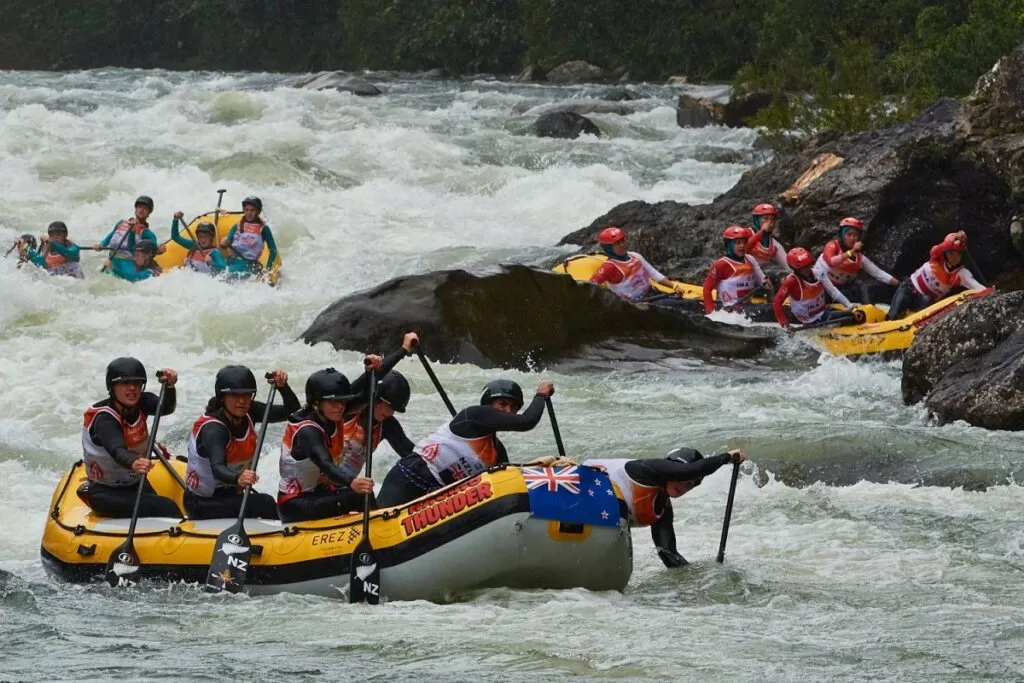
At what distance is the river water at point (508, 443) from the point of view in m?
6.48

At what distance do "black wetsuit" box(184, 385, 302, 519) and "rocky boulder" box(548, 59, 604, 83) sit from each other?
32068mm

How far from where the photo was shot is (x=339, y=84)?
35.1m

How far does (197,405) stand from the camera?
1230cm

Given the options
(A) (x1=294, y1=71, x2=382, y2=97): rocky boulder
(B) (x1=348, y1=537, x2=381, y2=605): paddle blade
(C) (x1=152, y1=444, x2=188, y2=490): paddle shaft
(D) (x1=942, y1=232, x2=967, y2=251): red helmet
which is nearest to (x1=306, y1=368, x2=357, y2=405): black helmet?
(B) (x1=348, y1=537, x2=381, y2=605): paddle blade

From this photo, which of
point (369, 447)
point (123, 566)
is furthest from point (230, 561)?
point (369, 447)

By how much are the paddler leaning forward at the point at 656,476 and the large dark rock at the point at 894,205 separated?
29.7ft

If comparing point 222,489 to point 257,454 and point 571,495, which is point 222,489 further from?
point 571,495

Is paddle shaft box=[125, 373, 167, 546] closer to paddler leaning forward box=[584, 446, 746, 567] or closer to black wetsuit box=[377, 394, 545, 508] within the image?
black wetsuit box=[377, 394, 545, 508]

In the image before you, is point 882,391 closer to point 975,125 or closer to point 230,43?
point 975,125

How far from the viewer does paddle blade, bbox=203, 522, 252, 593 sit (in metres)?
7.39

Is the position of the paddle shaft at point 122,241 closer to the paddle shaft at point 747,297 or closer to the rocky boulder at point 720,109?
the paddle shaft at point 747,297

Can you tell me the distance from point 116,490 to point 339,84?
27793 mm

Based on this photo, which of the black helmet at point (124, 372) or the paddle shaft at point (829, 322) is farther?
the paddle shaft at point (829, 322)

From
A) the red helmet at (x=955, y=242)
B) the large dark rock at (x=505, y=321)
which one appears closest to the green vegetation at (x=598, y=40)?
the red helmet at (x=955, y=242)
